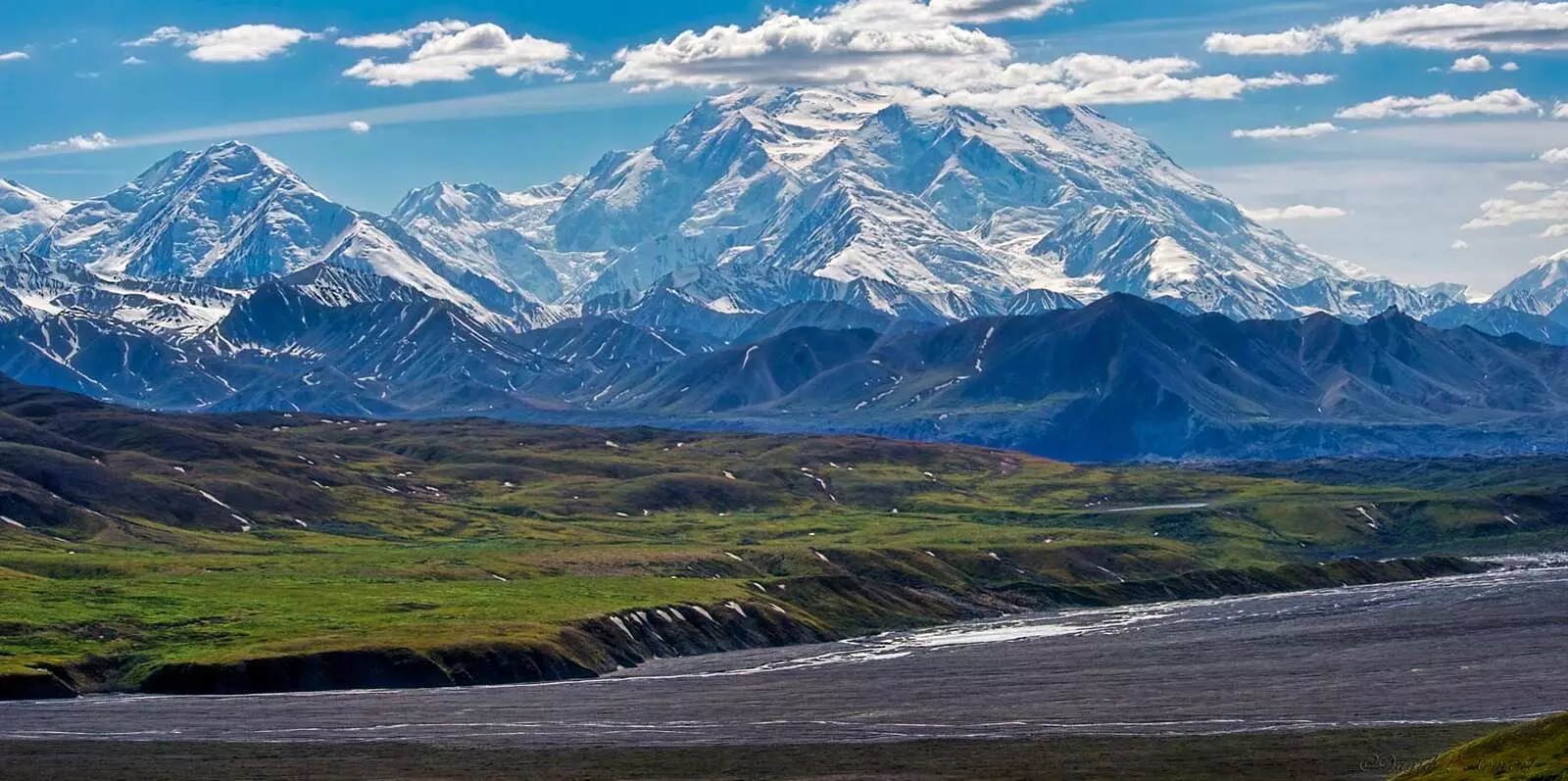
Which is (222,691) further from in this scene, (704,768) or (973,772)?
(973,772)

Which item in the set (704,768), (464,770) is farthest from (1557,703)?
(464,770)

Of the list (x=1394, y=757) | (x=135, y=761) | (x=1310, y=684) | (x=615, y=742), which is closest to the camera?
(x=1394, y=757)

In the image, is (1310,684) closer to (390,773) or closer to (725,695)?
(725,695)

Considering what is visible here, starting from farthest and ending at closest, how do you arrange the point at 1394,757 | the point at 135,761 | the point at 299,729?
1. the point at 299,729
2. the point at 135,761
3. the point at 1394,757

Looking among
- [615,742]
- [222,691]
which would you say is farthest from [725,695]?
[222,691]

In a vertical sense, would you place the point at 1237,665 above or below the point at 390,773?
below

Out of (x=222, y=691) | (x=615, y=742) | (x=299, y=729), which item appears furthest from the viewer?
(x=222, y=691)

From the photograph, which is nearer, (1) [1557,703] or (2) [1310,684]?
(1) [1557,703]

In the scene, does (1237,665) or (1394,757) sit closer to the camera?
(1394,757)

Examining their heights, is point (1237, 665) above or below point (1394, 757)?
below
